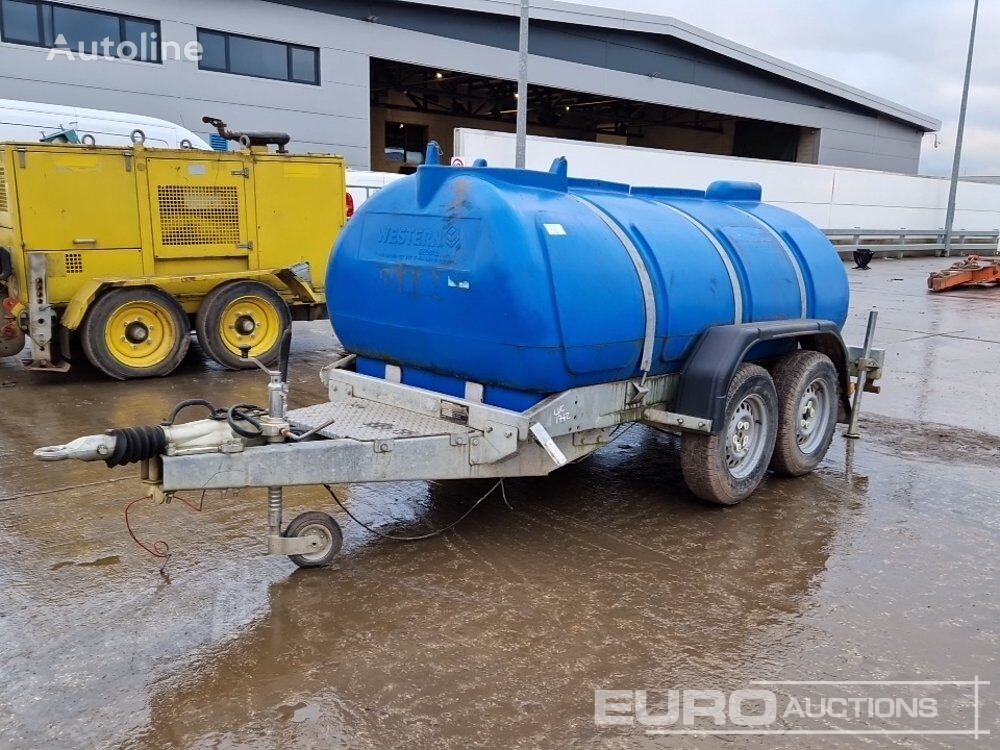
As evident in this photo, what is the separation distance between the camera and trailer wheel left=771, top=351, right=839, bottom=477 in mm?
5922

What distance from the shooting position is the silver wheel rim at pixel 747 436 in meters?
5.49

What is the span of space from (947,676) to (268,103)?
68.7 ft

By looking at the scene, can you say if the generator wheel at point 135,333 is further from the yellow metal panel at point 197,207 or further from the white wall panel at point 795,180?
the white wall panel at point 795,180

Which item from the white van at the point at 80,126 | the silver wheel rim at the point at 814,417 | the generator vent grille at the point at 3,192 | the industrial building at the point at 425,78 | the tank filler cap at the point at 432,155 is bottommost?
the silver wheel rim at the point at 814,417

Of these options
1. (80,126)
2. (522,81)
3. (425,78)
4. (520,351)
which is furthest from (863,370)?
(425,78)

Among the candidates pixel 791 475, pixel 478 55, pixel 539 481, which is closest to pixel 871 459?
pixel 791 475

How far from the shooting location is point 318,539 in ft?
14.1

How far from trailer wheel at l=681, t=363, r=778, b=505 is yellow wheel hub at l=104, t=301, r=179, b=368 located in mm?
5834

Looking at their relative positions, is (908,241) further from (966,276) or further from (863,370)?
(863,370)

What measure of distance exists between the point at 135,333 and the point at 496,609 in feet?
20.0

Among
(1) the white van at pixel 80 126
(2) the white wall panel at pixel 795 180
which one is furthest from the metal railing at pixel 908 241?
(1) the white van at pixel 80 126

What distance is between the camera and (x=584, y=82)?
2953cm

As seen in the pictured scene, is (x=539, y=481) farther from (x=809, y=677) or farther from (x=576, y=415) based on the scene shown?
(x=809, y=677)

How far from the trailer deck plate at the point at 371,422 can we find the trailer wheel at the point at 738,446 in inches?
60.8
